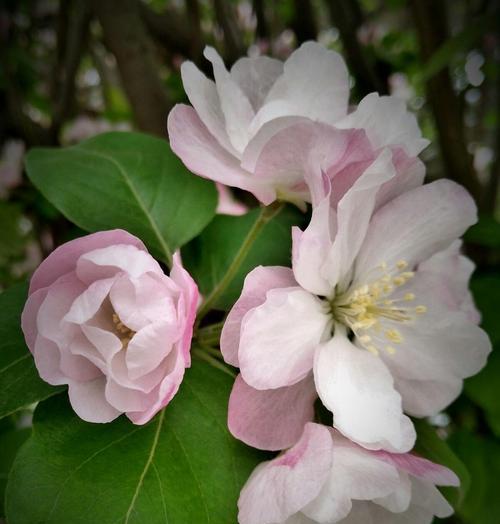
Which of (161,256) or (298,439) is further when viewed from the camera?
(161,256)

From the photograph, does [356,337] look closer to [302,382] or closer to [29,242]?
[302,382]

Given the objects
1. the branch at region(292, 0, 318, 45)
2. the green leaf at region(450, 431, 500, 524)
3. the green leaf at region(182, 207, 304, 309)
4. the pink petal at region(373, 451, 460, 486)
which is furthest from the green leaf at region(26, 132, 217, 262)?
the branch at region(292, 0, 318, 45)

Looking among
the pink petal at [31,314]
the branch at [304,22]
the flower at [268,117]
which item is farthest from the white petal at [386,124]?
the branch at [304,22]

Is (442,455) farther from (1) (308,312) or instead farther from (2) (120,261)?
(2) (120,261)

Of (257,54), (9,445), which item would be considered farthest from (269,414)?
(257,54)

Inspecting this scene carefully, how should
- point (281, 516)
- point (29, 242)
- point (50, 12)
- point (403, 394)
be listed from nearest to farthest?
point (281, 516) < point (403, 394) < point (29, 242) < point (50, 12)

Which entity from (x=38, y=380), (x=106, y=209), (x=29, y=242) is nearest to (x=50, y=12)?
(x=29, y=242)
